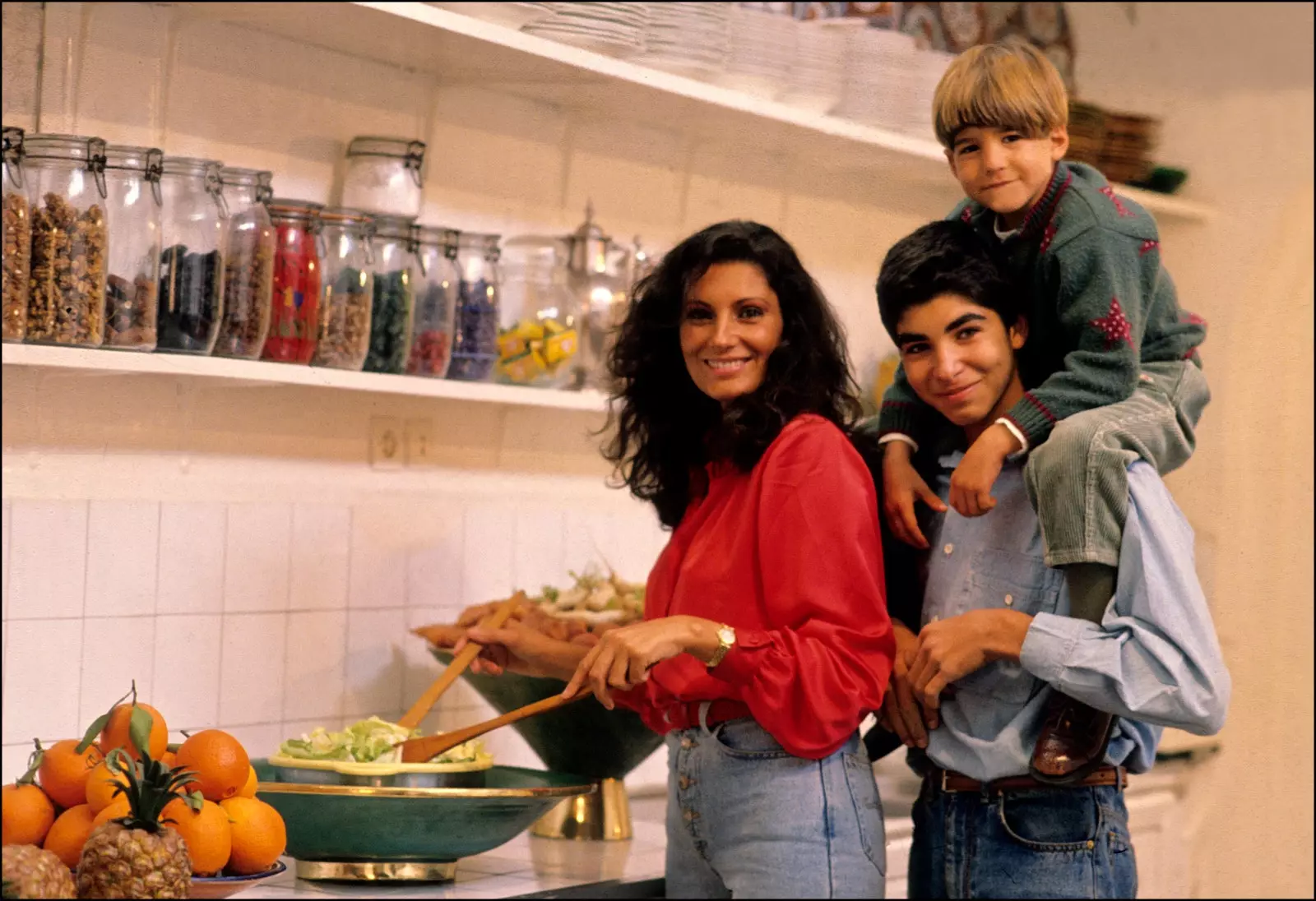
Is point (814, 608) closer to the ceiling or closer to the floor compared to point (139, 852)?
closer to the ceiling

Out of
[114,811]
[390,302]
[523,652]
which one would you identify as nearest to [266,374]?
[390,302]

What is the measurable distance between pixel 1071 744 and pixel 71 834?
2.98 feet

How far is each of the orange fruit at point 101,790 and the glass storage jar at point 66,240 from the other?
0.77 metres

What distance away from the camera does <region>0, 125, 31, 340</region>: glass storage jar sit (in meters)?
1.62

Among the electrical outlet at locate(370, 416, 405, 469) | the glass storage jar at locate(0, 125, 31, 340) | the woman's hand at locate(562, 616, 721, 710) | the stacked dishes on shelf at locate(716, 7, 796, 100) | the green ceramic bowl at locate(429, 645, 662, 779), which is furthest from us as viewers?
the stacked dishes on shelf at locate(716, 7, 796, 100)

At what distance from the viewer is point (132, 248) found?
171cm

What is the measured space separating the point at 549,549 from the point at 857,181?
3.02 ft

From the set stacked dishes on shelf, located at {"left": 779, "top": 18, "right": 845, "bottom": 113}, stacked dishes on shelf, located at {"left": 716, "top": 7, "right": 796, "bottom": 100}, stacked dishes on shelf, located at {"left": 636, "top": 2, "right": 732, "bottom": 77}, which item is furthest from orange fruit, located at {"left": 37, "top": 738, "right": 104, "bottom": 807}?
stacked dishes on shelf, located at {"left": 779, "top": 18, "right": 845, "bottom": 113}

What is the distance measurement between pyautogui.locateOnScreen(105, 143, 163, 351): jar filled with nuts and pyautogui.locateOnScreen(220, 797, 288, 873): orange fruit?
767 millimetres

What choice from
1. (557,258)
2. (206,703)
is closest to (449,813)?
(206,703)

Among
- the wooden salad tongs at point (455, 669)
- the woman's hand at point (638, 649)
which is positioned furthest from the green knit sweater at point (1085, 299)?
the wooden salad tongs at point (455, 669)

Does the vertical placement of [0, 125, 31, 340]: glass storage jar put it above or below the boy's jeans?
above

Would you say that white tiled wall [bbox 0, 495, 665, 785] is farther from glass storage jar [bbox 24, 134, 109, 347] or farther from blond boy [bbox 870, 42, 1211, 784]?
blond boy [bbox 870, 42, 1211, 784]

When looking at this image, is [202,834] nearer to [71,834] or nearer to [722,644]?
[71,834]
